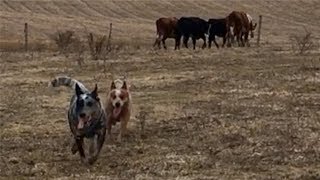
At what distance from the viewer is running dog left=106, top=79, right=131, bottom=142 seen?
40.0 feet

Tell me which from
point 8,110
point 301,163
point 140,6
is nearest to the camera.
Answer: point 301,163

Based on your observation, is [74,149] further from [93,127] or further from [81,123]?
[81,123]

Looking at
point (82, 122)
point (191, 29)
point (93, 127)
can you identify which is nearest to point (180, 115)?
point (93, 127)

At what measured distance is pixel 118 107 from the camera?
12.2 meters

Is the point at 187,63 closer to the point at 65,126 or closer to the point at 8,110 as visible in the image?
the point at 8,110

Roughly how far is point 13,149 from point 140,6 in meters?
48.3

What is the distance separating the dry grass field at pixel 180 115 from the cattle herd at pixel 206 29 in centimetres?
232

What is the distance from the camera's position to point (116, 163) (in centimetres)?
1065

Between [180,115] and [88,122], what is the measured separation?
14.9 ft

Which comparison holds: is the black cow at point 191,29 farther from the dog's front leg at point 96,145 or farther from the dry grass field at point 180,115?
the dog's front leg at point 96,145

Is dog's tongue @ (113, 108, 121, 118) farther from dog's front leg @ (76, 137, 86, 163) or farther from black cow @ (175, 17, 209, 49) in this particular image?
black cow @ (175, 17, 209, 49)

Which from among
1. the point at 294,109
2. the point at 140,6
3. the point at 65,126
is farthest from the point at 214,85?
the point at 140,6

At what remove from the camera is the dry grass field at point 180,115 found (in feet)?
33.8

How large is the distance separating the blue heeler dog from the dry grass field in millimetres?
228
